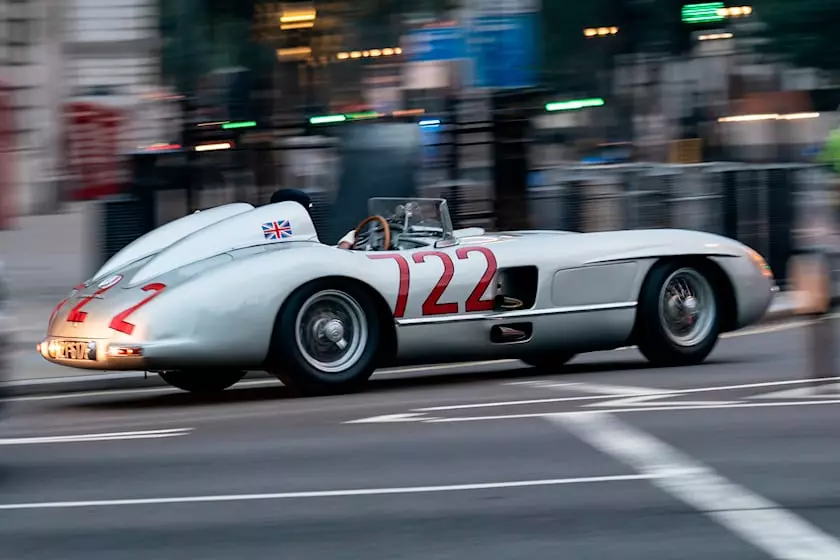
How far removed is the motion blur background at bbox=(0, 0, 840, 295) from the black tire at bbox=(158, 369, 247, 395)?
2.64 metres

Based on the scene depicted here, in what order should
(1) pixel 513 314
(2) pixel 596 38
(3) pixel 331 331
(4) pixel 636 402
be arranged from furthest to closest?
(2) pixel 596 38, (1) pixel 513 314, (3) pixel 331 331, (4) pixel 636 402

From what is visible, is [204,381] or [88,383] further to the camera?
[88,383]

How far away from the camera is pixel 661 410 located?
339 inches

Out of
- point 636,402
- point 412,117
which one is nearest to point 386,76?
point 412,117

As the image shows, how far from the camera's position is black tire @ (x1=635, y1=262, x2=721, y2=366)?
10.8m

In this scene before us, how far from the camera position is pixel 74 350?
9.39m

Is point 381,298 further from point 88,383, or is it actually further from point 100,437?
point 88,383

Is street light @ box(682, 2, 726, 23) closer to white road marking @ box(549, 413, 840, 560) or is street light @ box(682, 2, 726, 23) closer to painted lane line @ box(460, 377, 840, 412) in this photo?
painted lane line @ box(460, 377, 840, 412)

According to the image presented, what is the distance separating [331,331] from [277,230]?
77 cm

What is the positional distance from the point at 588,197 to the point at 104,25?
10311 mm

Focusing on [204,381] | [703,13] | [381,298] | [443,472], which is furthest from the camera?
[703,13]

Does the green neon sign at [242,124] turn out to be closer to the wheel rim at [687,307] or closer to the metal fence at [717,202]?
the metal fence at [717,202]

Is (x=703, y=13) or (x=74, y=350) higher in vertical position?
(x=703, y=13)

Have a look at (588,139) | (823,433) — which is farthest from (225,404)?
(588,139)
